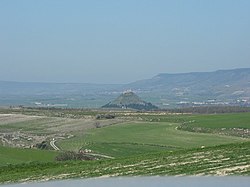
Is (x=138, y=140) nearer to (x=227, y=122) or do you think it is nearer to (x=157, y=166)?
(x=227, y=122)

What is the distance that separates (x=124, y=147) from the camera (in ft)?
159

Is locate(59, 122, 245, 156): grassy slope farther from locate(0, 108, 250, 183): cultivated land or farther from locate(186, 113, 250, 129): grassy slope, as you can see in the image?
locate(186, 113, 250, 129): grassy slope

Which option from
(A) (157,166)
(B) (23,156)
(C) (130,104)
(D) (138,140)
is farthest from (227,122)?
(C) (130,104)


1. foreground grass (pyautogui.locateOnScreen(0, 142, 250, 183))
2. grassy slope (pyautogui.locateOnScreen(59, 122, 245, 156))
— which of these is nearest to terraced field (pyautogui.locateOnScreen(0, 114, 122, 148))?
grassy slope (pyautogui.locateOnScreen(59, 122, 245, 156))

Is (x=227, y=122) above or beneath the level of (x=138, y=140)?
above

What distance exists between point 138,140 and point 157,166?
3454 cm

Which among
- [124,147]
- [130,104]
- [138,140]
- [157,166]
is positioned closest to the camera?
[157,166]

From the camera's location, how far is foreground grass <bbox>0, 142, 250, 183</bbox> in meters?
18.0

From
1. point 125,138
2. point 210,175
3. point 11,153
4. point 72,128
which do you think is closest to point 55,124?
point 72,128

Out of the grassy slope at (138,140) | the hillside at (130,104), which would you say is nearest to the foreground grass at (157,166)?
the grassy slope at (138,140)

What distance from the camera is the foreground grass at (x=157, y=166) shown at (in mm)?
18031

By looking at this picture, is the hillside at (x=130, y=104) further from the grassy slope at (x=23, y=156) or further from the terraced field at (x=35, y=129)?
the grassy slope at (x=23, y=156)

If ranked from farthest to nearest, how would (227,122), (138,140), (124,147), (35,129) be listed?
(35,129)
(227,122)
(138,140)
(124,147)

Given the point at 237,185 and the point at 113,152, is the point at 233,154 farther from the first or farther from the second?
the point at 113,152
